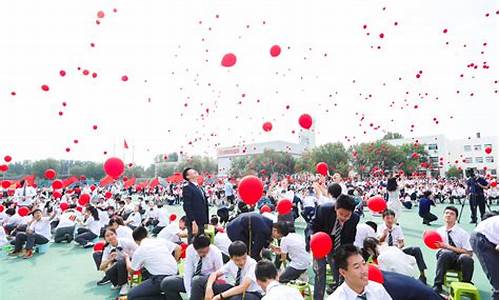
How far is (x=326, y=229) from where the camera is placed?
3195mm

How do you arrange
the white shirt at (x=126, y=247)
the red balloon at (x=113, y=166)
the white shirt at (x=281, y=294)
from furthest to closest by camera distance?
the red balloon at (x=113, y=166)
the white shirt at (x=126, y=247)
the white shirt at (x=281, y=294)

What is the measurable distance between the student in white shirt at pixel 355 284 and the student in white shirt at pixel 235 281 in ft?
3.41

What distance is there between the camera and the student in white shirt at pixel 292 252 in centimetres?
400

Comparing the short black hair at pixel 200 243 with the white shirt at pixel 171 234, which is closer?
the short black hair at pixel 200 243

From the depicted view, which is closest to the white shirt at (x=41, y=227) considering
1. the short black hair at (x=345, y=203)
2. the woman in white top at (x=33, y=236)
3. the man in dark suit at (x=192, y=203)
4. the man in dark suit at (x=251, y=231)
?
the woman in white top at (x=33, y=236)

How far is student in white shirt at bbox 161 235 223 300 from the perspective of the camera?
3.27 m

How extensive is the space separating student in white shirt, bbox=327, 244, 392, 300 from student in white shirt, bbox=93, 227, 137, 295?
3.32m

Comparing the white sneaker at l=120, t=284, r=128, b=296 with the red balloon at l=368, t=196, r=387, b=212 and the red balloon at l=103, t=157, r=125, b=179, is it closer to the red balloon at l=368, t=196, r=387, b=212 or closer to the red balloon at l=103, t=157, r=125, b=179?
the red balloon at l=103, t=157, r=125, b=179

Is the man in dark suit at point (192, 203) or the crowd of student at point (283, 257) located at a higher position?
the man in dark suit at point (192, 203)

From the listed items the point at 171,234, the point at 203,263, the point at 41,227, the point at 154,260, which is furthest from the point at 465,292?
the point at 41,227

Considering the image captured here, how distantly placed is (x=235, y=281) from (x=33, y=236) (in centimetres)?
584

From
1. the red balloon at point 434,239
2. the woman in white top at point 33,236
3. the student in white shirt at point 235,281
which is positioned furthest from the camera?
the woman in white top at point 33,236

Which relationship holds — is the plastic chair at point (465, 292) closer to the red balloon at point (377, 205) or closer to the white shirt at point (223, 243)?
the red balloon at point (377, 205)

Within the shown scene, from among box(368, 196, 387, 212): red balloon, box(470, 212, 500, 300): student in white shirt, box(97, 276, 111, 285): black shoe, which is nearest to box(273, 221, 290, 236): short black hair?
box(368, 196, 387, 212): red balloon
